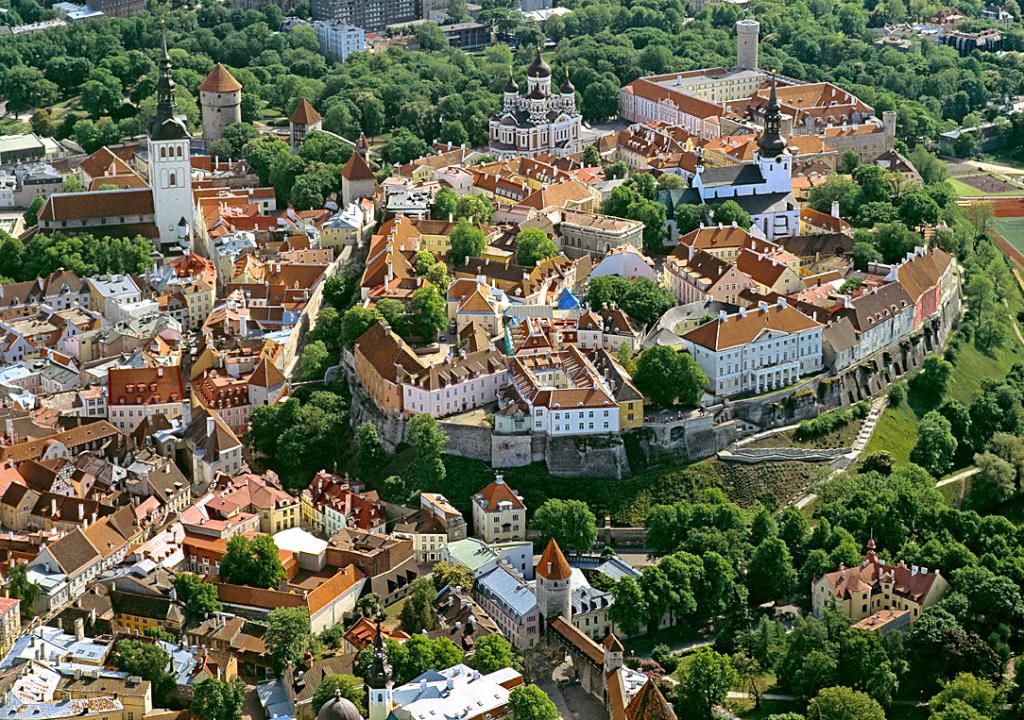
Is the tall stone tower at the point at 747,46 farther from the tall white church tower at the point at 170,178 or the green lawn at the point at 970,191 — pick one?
the tall white church tower at the point at 170,178

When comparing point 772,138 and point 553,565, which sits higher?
point 772,138

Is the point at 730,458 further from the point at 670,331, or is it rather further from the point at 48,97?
the point at 48,97

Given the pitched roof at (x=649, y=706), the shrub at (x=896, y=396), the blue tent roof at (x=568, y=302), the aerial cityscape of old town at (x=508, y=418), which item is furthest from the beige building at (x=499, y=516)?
the shrub at (x=896, y=396)

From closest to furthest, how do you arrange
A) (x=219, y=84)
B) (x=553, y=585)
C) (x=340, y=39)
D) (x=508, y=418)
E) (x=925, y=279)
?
(x=553, y=585) < (x=508, y=418) < (x=925, y=279) < (x=219, y=84) < (x=340, y=39)

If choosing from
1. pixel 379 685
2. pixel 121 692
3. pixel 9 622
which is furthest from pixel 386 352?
pixel 379 685

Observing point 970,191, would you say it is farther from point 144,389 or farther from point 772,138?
point 144,389

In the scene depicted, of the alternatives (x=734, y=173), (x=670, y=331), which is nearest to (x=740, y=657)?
(x=670, y=331)
